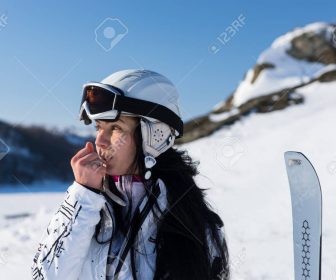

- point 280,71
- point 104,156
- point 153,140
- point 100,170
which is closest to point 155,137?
point 153,140

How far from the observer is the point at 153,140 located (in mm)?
2225

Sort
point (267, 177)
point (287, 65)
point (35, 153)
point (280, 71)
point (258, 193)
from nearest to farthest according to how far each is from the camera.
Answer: point (258, 193) → point (267, 177) → point (35, 153) → point (280, 71) → point (287, 65)

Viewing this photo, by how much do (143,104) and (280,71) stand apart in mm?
37663

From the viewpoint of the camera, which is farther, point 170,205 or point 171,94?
point 171,94

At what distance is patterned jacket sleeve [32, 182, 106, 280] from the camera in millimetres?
1808

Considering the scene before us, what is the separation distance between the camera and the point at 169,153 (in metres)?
2.43

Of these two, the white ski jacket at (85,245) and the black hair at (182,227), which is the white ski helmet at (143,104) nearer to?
the black hair at (182,227)

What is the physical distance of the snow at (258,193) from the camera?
643 cm

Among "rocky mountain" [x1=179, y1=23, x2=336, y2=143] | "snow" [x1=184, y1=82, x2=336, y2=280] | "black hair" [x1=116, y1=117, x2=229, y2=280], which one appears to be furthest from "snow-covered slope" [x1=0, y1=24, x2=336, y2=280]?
"rocky mountain" [x1=179, y1=23, x2=336, y2=143]

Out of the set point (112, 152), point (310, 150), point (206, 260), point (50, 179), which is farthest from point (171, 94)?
point (50, 179)

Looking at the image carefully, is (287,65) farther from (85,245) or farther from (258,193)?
(85,245)

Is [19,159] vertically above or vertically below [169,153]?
below

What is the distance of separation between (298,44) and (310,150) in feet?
97.6

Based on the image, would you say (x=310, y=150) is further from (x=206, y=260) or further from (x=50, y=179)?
(x=50, y=179)
